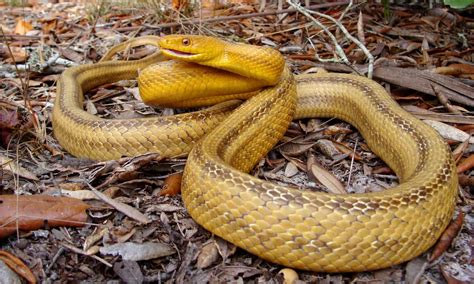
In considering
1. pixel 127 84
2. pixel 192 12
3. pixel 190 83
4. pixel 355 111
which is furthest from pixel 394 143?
pixel 192 12

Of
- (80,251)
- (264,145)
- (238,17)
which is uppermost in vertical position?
(238,17)

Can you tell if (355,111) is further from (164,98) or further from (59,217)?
(59,217)

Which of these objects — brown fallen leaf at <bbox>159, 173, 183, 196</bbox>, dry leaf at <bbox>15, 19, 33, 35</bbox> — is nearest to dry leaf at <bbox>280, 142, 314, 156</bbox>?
brown fallen leaf at <bbox>159, 173, 183, 196</bbox>

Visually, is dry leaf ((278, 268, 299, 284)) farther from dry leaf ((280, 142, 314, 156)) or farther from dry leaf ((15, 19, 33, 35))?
dry leaf ((15, 19, 33, 35))

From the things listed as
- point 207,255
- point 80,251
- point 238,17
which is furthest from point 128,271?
point 238,17

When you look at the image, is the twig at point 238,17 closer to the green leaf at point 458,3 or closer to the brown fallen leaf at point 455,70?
the brown fallen leaf at point 455,70

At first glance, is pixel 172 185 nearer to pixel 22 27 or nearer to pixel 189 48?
pixel 189 48
